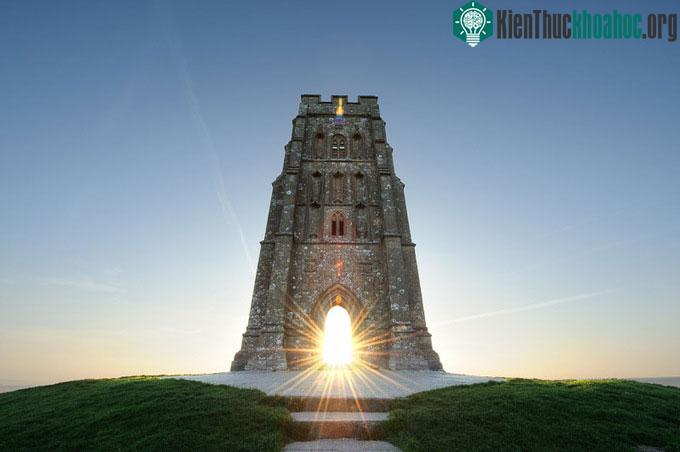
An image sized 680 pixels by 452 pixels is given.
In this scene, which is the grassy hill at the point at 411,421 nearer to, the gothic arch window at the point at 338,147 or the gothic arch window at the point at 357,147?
the gothic arch window at the point at 357,147

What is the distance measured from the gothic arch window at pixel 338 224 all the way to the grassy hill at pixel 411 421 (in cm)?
1326

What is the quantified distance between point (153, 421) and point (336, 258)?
1410cm

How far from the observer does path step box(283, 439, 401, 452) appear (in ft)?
20.8

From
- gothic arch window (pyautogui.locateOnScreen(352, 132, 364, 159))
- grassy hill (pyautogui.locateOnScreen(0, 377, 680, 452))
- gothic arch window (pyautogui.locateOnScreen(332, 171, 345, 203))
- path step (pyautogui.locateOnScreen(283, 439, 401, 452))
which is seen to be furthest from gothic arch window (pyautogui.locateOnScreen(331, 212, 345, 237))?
path step (pyautogui.locateOnScreen(283, 439, 401, 452))

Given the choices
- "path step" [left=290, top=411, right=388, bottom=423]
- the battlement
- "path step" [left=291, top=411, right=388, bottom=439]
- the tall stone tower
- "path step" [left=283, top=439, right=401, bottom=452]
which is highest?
the battlement

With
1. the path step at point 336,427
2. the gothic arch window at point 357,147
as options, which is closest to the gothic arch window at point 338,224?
the gothic arch window at point 357,147

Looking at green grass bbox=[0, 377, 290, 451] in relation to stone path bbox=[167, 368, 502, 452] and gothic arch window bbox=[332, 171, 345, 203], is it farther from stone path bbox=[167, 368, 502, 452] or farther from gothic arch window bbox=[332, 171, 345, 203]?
gothic arch window bbox=[332, 171, 345, 203]

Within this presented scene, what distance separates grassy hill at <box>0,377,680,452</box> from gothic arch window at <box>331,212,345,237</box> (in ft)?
43.5

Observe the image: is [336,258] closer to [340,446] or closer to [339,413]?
[339,413]

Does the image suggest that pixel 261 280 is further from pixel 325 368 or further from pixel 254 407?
pixel 254 407

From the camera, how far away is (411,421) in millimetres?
7035

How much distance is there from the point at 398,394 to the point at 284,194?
14460mm

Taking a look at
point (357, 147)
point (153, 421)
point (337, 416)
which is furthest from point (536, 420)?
point (357, 147)

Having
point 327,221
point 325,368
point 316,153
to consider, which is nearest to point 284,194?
point 327,221
